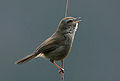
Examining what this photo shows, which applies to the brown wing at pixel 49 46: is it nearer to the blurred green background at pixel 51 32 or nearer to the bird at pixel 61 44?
the bird at pixel 61 44

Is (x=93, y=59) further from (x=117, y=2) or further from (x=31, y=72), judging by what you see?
(x=117, y=2)

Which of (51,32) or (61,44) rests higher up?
(61,44)

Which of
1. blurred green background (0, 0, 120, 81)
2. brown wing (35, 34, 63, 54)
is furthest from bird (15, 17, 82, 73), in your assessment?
blurred green background (0, 0, 120, 81)

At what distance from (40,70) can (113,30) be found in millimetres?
12518

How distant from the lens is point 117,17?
45.6m

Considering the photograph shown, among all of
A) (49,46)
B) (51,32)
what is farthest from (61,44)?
(51,32)

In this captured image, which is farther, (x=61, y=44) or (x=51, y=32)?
(x=51, y=32)

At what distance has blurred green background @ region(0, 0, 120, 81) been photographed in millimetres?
33000

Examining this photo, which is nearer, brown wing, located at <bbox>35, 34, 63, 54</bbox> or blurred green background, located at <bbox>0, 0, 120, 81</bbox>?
brown wing, located at <bbox>35, 34, 63, 54</bbox>

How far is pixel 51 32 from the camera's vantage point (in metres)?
37.4

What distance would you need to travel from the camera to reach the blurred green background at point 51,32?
33.0 metres

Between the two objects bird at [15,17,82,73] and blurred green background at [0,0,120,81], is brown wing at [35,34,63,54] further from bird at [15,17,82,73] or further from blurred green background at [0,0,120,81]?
blurred green background at [0,0,120,81]

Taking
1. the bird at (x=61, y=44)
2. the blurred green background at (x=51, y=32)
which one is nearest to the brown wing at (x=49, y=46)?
the bird at (x=61, y=44)

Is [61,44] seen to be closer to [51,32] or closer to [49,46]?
[49,46]
